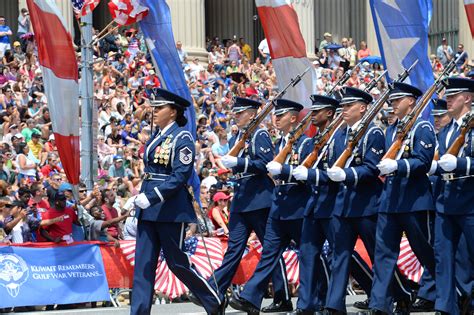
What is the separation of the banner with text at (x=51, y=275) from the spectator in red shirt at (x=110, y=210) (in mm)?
662

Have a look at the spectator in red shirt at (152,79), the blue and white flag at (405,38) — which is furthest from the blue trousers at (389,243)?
the spectator in red shirt at (152,79)

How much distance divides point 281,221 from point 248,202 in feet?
1.45

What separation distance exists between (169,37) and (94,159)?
71.7 inches

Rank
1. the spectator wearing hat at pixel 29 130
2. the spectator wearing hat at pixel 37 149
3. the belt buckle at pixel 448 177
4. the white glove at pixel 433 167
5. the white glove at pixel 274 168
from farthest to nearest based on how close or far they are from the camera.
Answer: the spectator wearing hat at pixel 29 130, the spectator wearing hat at pixel 37 149, the white glove at pixel 274 168, the white glove at pixel 433 167, the belt buckle at pixel 448 177

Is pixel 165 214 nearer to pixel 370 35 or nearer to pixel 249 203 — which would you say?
pixel 249 203

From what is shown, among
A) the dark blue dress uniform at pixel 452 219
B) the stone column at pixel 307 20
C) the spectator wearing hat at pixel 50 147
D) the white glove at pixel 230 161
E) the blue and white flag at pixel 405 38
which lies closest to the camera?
the dark blue dress uniform at pixel 452 219

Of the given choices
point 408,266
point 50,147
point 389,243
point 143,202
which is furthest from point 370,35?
point 143,202

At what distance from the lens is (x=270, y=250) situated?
1183 cm

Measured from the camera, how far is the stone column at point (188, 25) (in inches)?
1129

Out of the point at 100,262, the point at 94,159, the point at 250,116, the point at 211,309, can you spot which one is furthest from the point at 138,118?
the point at 211,309

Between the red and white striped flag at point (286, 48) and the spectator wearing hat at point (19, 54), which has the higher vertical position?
the red and white striped flag at point (286, 48)

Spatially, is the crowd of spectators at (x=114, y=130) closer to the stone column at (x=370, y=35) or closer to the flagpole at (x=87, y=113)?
the flagpole at (x=87, y=113)

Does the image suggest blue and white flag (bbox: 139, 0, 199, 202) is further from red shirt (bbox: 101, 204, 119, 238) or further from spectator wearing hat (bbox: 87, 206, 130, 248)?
red shirt (bbox: 101, 204, 119, 238)

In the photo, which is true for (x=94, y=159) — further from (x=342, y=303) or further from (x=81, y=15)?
(x=342, y=303)
